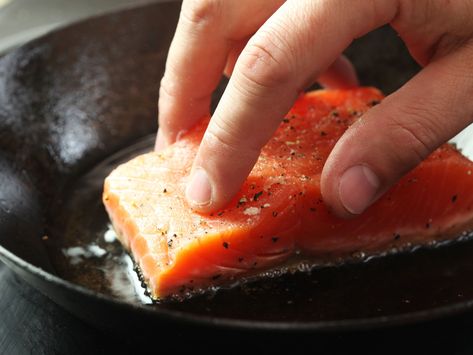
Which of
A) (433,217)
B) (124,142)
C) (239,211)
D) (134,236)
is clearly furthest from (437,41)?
(124,142)

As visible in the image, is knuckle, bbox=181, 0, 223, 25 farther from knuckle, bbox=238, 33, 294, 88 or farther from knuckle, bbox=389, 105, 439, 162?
knuckle, bbox=389, 105, 439, 162

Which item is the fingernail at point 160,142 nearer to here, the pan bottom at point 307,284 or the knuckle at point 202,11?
the pan bottom at point 307,284

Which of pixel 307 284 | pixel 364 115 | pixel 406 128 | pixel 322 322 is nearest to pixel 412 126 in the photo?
pixel 406 128

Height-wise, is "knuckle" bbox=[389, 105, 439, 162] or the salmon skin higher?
"knuckle" bbox=[389, 105, 439, 162]

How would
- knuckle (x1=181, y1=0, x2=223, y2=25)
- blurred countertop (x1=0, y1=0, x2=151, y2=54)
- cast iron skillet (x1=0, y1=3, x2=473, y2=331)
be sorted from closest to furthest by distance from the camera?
cast iron skillet (x1=0, y1=3, x2=473, y2=331), knuckle (x1=181, y1=0, x2=223, y2=25), blurred countertop (x1=0, y1=0, x2=151, y2=54)

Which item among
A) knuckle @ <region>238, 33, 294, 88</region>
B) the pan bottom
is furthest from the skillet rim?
knuckle @ <region>238, 33, 294, 88</region>

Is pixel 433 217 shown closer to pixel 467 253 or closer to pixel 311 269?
pixel 467 253

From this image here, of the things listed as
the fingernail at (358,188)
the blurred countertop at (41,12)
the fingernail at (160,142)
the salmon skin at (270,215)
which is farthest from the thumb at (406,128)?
the blurred countertop at (41,12)

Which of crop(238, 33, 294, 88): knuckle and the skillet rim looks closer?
the skillet rim
